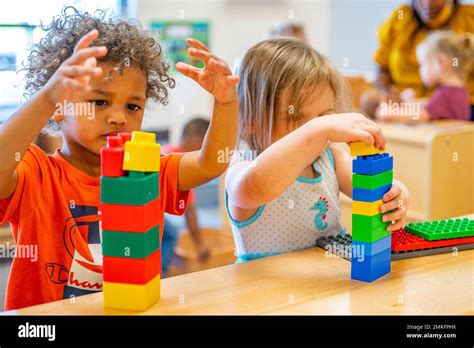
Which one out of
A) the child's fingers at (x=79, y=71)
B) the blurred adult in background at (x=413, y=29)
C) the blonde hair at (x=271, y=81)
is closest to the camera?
the child's fingers at (x=79, y=71)

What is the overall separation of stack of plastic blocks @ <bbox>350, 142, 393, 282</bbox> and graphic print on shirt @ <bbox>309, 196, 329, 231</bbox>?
26 cm

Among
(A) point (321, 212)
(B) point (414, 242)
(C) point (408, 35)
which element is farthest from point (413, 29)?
(B) point (414, 242)

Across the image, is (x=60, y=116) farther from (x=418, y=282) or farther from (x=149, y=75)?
(x=418, y=282)

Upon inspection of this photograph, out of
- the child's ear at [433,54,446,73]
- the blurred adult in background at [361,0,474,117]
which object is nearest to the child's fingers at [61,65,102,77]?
the child's ear at [433,54,446,73]

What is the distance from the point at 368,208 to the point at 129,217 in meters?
0.32

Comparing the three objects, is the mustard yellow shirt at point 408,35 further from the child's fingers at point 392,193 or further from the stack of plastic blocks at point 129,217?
the stack of plastic blocks at point 129,217

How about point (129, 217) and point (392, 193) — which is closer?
point (129, 217)

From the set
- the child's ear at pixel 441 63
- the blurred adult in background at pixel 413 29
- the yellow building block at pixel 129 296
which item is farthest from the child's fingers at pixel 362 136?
the blurred adult in background at pixel 413 29

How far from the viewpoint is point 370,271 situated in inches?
34.6

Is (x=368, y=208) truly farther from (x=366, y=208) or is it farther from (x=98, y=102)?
(x=98, y=102)

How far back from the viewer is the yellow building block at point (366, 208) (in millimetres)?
868

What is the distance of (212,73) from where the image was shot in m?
0.90

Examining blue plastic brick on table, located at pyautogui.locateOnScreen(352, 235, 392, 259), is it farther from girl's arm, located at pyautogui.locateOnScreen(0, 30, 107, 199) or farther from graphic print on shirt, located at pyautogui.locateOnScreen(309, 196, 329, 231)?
girl's arm, located at pyautogui.locateOnScreen(0, 30, 107, 199)

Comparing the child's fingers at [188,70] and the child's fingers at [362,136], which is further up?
the child's fingers at [188,70]
